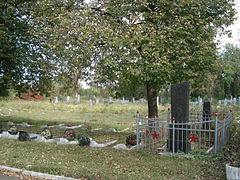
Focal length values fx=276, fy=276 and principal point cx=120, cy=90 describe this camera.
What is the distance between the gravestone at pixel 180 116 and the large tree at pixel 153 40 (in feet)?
3.37

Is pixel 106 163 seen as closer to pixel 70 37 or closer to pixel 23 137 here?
pixel 23 137

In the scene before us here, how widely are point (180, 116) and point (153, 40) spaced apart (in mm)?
2922

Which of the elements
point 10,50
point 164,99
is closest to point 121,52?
point 10,50

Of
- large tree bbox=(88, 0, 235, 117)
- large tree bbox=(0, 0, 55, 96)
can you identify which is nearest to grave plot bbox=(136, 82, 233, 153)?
large tree bbox=(88, 0, 235, 117)

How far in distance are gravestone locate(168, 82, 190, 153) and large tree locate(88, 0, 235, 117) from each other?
1027 millimetres

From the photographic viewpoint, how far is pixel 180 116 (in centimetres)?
932

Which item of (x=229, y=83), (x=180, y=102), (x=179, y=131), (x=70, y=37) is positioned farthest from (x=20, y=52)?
(x=229, y=83)

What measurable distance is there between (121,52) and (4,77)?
7.65 m

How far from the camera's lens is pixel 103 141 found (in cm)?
1162

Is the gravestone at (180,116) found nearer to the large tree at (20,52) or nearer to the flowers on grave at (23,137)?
the flowers on grave at (23,137)

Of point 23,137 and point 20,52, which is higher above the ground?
point 20,52

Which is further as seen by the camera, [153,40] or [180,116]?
[153,40]

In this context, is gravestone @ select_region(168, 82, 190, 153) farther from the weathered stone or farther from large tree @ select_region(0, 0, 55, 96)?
large tree @ select_region(0, 0, 55, 96)

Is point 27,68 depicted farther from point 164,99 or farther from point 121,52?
point 164,99
